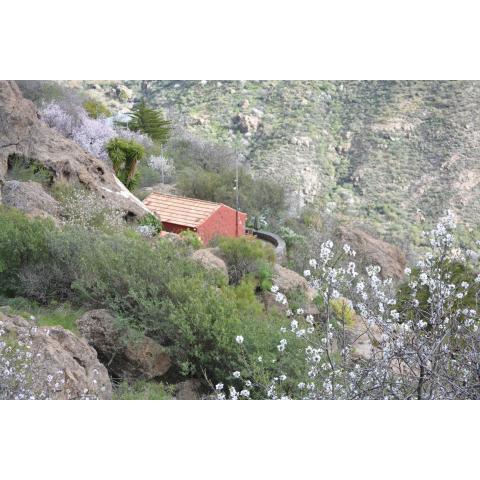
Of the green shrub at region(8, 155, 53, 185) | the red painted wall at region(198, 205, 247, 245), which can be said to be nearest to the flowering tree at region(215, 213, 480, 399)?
the red painted wall at region(198, 205, 247, 245)

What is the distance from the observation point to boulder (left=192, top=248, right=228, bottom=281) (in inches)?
301

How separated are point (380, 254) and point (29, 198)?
4.36 metres

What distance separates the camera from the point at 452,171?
10086mm

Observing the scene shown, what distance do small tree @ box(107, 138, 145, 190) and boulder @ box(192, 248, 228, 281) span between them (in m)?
3.39

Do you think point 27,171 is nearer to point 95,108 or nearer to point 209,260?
point 95,108

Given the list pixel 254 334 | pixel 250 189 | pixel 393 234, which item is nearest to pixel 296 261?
pixel 393 234

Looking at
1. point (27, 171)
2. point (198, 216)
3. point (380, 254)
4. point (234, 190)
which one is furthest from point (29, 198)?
point (380, 254)

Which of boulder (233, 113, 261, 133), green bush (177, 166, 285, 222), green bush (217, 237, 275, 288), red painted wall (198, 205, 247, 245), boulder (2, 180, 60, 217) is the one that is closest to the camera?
green bush (217, 237, 275, 288)

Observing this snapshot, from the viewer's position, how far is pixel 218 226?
942cm

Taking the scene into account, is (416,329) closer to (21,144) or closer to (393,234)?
(393,234)

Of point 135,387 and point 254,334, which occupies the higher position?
point 254,334

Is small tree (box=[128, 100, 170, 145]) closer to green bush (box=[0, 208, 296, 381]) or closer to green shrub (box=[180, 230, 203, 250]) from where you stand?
green shrub (box=[180, 230, 203, 250])

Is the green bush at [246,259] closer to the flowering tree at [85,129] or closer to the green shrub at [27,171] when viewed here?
the green shrub at [27,171]
